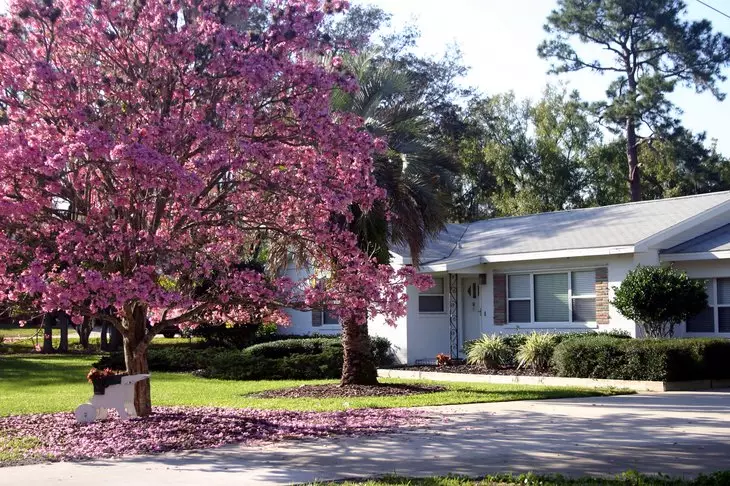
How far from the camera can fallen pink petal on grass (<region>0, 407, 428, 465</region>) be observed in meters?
11.1

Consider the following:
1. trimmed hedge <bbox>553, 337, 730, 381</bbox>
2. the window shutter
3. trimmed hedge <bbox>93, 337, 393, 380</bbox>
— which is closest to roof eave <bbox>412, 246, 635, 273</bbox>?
the window shutter

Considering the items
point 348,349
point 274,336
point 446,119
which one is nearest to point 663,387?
point 348,349

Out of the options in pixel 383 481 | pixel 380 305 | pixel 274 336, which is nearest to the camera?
pixel 383 481

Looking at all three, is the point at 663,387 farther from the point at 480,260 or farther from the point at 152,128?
the point at 152,128

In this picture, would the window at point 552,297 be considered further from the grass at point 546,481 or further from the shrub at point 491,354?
the grass at point 546,481

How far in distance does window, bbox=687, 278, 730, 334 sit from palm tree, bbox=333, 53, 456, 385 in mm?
7376

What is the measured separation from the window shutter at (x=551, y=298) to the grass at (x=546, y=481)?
1477cm

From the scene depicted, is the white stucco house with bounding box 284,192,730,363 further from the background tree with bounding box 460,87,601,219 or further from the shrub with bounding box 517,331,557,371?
the background tree with bounding box 460,87,601,219

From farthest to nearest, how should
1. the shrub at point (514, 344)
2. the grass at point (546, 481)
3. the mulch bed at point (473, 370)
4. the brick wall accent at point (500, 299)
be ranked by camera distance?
1. the brick wall accent at point (500, 299)
2. the shrub at point (514, 344)
3. the mulch bed at point (473, 370)
4. the grass at point (546, 481)

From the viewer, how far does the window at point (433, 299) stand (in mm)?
26203

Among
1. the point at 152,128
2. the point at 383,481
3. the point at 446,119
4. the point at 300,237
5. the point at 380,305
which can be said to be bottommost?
the point at 383,481

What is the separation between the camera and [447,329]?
26.6 meters

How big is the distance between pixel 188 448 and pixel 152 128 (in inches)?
153

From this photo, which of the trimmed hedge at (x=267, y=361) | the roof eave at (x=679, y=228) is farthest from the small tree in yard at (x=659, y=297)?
the trimmed hedge at (x=267, y=361)
